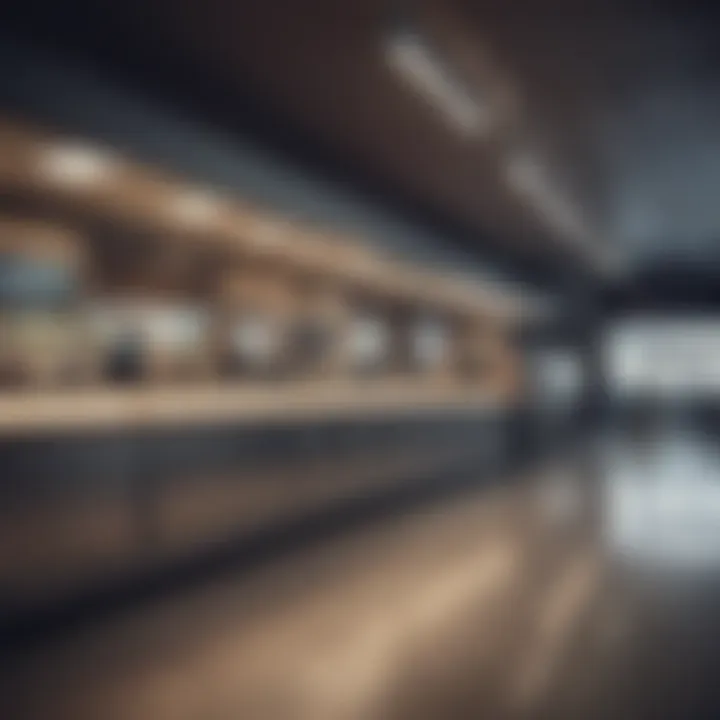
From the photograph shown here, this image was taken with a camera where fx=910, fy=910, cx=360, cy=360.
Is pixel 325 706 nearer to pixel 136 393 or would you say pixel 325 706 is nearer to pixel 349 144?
pixel 349 144

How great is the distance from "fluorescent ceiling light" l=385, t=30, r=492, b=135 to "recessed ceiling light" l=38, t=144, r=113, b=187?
1953 mm

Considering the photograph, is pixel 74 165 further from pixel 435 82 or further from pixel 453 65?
pixel 453 65

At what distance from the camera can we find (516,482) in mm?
9570

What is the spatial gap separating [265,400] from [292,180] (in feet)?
15.4

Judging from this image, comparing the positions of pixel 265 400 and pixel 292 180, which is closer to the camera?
pixel 292 180

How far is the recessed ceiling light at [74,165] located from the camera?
5689mm

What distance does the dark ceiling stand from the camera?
5.06 meters

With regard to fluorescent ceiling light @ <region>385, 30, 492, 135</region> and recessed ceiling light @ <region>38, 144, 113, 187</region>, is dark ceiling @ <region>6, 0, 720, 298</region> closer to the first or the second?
fluorescent ceiling light @ <region>385, 30, 492, 135</region>

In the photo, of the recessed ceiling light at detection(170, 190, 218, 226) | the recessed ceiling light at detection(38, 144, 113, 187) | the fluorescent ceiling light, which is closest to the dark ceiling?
the fluorescent ceiling light

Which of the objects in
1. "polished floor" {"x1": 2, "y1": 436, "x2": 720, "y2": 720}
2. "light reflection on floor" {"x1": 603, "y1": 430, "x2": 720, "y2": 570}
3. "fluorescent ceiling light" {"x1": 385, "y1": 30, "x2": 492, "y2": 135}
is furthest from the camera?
"fluorescent ceiling light" {"x1": 385, "y1": 30, "x2": 492, "y2": 135}

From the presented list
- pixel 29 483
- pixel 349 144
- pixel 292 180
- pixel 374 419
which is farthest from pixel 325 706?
pixel 374 419

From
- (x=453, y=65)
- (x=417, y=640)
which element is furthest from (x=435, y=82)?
(x=417, y=640)

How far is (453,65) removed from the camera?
5891 mm

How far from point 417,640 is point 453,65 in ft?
12.6
